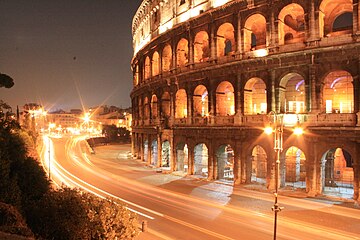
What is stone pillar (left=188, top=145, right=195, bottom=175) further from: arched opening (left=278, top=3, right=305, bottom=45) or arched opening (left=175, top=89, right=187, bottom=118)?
arched opening (left=278, top=3, right=305, bottom=45)

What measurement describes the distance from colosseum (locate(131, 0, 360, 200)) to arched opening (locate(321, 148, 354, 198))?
79mm

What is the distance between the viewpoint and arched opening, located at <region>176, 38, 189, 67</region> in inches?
1225

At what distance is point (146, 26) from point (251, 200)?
26.1 meters

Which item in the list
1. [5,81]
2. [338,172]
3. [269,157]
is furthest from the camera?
[338,172]

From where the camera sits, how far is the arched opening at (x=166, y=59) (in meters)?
33.6

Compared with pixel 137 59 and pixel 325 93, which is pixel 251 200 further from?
pixel 137 59

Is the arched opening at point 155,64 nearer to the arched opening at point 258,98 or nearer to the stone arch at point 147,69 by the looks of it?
the stone arch at point 147,69

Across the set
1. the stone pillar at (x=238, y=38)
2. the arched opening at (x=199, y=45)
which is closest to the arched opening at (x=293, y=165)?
the stone pillar at (x=238, y=38)

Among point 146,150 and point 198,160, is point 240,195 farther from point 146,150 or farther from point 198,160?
point 146,150

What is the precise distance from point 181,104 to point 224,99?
18.4ft

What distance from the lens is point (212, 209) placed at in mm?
18453

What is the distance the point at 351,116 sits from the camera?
19.6 meters

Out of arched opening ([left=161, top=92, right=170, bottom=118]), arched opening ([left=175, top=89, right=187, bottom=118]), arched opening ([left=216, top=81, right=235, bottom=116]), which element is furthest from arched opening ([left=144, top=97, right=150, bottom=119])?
arched opening ([left=216, top=81, right=235, bottom=116])

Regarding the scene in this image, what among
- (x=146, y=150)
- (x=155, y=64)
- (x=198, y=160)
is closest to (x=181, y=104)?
(x=198, y=160)
